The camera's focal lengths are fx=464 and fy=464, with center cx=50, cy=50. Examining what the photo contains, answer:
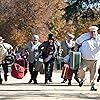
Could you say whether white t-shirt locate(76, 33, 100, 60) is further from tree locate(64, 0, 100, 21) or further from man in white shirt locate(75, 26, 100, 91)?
tree locate(64, 0, 100, 21)

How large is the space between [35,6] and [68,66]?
43.0m

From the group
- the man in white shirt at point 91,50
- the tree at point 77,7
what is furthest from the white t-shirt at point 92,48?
the tree at point 77,7

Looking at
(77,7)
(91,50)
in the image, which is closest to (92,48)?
(91,50)

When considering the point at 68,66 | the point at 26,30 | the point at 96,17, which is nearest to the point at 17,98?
the point at 68,66

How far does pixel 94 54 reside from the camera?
500 inches

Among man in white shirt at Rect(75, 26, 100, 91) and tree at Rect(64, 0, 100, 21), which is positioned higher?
tree at Rect(64, 0, 100, 21)

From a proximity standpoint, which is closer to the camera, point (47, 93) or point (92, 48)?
point (47, 93)

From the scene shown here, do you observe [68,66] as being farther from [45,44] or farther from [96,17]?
[96,17]

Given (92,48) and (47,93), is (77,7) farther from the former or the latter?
(47,93)

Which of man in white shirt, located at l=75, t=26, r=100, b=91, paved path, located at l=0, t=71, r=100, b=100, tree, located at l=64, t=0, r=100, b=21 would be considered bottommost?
paved path, located at l=0, t=71, r=100, b=100

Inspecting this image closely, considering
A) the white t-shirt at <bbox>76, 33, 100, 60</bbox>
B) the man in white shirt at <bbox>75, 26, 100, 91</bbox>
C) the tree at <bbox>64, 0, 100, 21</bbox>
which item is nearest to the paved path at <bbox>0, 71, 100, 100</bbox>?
the man in white shirt at <bbox>75, 26, 100, 91</bbox>

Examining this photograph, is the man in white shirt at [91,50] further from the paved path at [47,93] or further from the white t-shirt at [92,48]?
the paved path at [47,93]

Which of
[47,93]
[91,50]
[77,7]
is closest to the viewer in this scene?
[47,93]

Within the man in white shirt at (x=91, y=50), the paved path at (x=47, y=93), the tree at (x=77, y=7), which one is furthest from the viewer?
the tree at (x=77, y=7)
